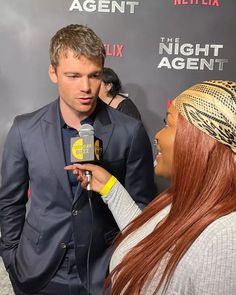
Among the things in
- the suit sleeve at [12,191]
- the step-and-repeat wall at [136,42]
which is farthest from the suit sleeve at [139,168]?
the step-and-repeat wall at [136,42]

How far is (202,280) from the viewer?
2.54 feet

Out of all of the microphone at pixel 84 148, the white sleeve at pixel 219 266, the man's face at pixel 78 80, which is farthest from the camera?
the man's face at pixel 78 80

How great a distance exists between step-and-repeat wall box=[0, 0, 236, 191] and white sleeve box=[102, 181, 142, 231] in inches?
66.9

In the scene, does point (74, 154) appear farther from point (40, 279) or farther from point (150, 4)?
point (150, 4)

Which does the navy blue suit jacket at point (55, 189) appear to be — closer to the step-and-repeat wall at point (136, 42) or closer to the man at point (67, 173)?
the man at point (67, 173)

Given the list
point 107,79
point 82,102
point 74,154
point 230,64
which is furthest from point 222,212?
point 230,64

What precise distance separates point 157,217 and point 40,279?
555mm

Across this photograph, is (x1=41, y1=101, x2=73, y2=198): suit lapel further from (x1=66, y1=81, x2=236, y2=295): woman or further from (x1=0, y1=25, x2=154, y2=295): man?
(x1=66, y1=81, x2=236, y2=295): woman

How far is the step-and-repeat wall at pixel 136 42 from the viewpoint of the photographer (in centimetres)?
263

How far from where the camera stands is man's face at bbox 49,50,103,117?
124cm

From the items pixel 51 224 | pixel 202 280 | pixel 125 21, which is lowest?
pixel 51 224

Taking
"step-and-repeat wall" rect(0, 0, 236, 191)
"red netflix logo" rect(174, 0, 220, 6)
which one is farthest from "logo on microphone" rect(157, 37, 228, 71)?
"red netflix logo" rect(174, 0, 220, 6)

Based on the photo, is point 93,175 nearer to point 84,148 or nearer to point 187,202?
point 84,148

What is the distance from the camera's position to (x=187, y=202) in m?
0.87
